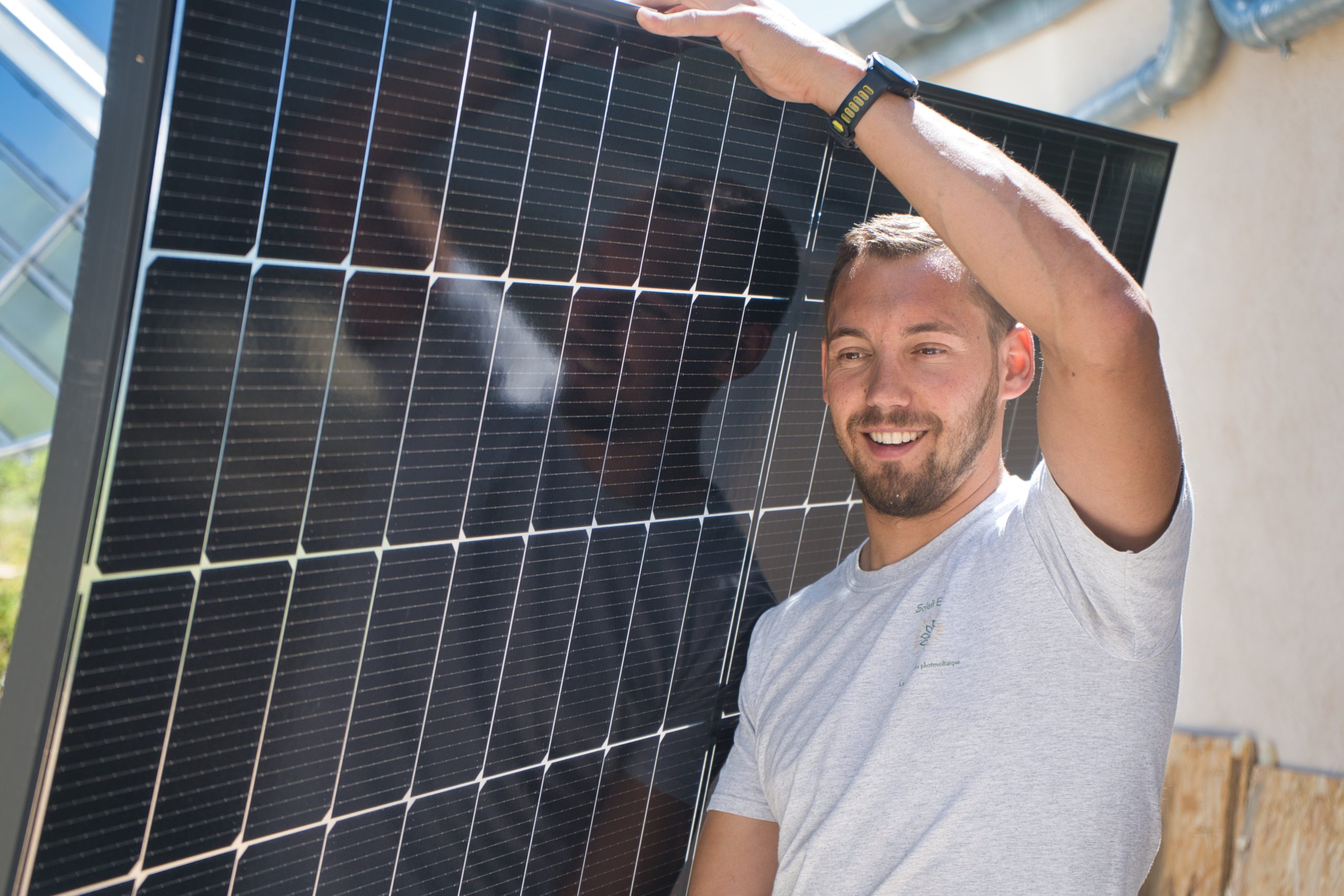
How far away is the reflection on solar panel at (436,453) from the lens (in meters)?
1.89

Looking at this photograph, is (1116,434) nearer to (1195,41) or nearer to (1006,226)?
(1006,226)

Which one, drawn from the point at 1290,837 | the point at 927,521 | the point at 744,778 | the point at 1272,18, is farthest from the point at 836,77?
the point at 1290,837

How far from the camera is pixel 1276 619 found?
545 centimetres

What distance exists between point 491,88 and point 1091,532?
155 centimetres

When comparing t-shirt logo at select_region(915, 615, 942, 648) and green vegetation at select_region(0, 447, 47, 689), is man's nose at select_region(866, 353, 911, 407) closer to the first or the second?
t-shirt logo at select_region(915, 615, 942, 648)

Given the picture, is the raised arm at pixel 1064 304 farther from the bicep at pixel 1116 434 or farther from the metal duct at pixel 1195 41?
the metal duct at pixel 1195 41

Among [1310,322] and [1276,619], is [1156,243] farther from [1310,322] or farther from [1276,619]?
[1276,619]

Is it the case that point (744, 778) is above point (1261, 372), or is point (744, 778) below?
below

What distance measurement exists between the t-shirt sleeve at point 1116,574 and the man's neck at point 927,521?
0.36m

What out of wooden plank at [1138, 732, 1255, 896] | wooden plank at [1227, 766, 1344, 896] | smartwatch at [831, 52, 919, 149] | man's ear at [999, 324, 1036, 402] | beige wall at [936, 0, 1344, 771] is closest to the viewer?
smartwatch at [831, 52, 919, 149]

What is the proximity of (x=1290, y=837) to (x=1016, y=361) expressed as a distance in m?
3.65

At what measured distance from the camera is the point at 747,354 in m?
2.86

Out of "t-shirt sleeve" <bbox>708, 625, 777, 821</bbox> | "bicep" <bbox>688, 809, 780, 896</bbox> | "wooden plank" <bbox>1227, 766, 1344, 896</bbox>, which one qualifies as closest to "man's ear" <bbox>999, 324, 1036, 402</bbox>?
"t-shirt sleeve" <bbox>708, 625, 777, 821</bbox>

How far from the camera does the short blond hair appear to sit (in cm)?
265
